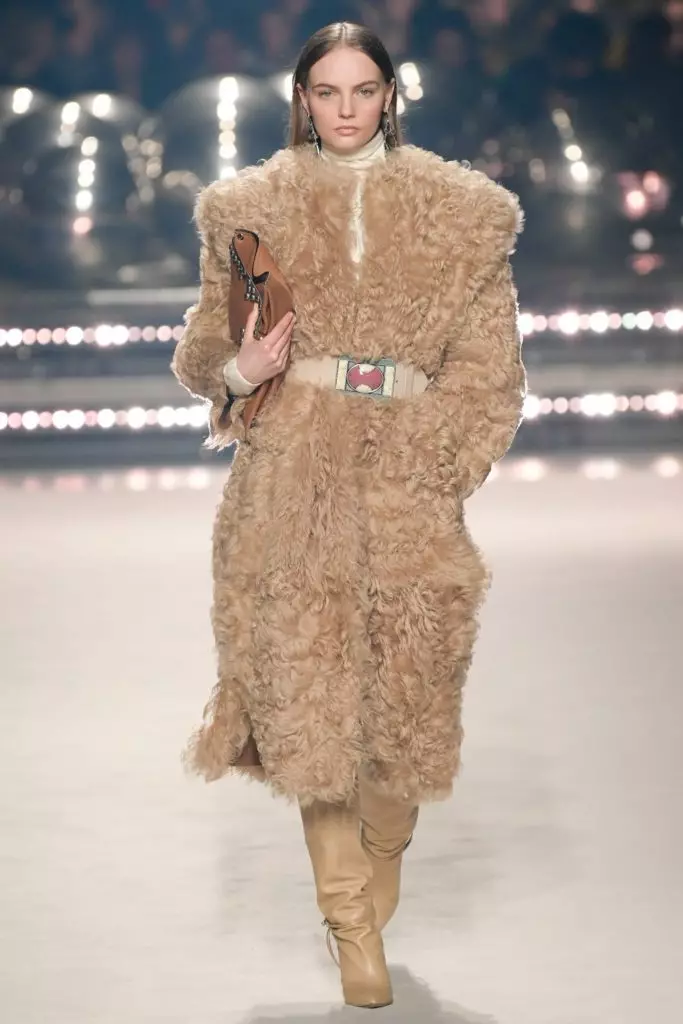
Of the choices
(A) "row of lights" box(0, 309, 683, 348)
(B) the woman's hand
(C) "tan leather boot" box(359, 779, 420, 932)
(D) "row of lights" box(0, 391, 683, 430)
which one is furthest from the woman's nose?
(A) "row of lights" box(0, 309, 683, 348)

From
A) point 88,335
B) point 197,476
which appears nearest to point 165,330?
point 88,335

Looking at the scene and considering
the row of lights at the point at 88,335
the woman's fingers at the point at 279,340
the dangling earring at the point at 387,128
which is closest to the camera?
the woman's fingers at the point at 279,340

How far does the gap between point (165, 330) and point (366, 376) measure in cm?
756

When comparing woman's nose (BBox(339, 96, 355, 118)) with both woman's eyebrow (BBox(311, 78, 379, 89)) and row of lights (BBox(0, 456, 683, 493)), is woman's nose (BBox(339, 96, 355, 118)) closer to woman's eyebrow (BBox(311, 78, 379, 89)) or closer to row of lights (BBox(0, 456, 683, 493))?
woman's eyebrow (BBox(311, 78, 379, 89))

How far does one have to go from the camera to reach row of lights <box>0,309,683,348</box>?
9.80 meters

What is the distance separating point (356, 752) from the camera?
237 cm

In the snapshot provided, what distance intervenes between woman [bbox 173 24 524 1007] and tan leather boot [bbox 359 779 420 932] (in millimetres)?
72

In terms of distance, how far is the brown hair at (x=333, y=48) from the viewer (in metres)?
2.38

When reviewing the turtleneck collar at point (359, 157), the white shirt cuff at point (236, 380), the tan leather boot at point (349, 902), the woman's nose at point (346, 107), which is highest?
the woman's nose at point (346, 107)

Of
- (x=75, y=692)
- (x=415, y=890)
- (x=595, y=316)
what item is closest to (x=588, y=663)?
(x=75, y=692)

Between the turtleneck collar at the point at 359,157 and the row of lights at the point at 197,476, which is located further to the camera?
the row of lights at the point at 197,476

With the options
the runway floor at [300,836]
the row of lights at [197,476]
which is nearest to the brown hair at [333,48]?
the runway floor at [300,836]

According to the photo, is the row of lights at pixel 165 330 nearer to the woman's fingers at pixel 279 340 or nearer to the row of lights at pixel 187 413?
the row of lights at pixel 187 413

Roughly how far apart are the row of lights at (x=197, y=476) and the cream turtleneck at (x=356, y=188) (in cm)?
556
